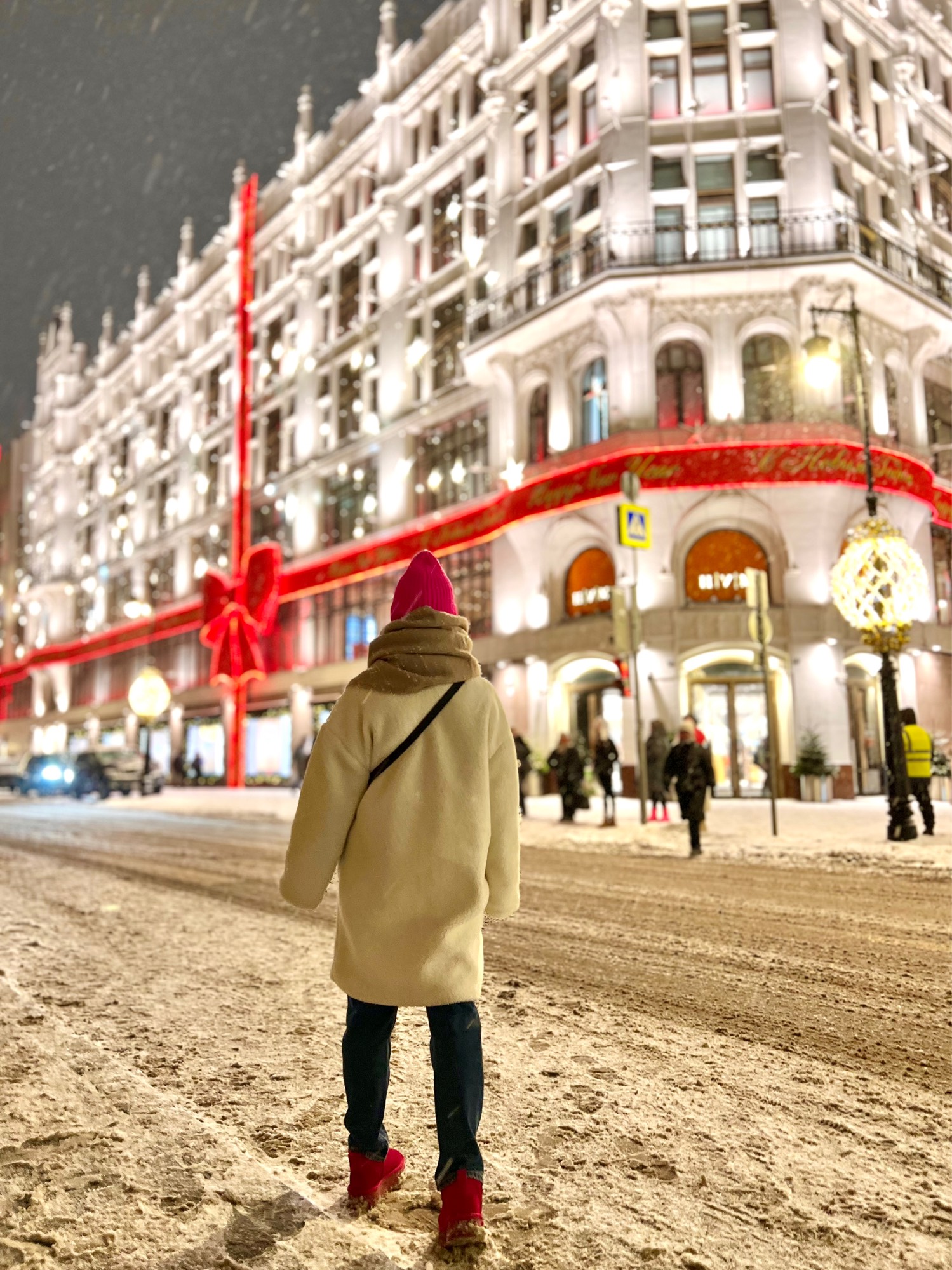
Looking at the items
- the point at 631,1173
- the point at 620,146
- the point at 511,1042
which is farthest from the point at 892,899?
the point at 620,146

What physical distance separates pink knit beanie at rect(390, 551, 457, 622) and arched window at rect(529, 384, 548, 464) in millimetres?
23662

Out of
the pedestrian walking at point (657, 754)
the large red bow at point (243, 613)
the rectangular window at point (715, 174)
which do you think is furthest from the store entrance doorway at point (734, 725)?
the large red bow at point (243, 613)

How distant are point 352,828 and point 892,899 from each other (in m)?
6.91

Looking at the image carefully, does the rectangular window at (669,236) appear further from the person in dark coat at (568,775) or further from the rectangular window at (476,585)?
the person in dark coat at (568,775)

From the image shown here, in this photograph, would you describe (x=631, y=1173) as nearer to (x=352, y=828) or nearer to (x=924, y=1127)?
(x=924, y=1127)

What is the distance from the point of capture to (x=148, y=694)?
32.2 meters

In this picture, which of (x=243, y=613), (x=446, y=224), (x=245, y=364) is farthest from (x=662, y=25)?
(x=243, y=613)

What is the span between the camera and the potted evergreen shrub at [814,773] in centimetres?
2089

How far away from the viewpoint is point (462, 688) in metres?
2.79

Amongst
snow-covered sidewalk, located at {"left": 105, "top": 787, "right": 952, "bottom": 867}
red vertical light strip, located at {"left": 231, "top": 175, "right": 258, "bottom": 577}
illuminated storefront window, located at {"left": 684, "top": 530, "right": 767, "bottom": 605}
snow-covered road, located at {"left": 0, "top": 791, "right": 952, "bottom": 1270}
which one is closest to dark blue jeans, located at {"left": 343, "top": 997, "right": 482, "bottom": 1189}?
snow-covered road, located at {"left": 0, "top": 791, "right": 952, "bottom": 1270}

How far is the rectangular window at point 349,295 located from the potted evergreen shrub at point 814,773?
24.0 m

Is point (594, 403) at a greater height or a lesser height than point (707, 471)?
greater

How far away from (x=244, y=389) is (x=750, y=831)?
32.7 meters

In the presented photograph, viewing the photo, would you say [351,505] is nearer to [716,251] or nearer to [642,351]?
[642,351]
